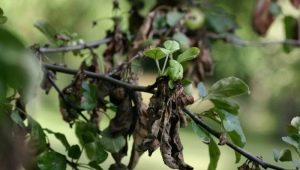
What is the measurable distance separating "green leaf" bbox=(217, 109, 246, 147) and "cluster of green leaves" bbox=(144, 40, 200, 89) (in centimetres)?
11

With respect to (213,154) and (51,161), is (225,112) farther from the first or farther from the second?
(51,161)

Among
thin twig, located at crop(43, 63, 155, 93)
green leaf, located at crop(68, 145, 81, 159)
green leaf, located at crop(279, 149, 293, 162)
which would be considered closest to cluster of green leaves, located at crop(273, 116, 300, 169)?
green leaf, located at crop(279, 149, 293, 162)

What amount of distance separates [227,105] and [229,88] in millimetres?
24

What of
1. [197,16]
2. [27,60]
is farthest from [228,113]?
[197,16]

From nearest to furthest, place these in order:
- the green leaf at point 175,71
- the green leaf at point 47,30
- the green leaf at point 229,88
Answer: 1. the green leaf at point 175,71
2. the green leaf at point 229,88
3. the green leaf at point 47,30

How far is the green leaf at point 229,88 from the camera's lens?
2.86 feet

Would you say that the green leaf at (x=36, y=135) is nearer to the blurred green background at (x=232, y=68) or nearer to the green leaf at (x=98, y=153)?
the green leaf at (x=98, y=153)

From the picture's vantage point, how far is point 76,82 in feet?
3.54

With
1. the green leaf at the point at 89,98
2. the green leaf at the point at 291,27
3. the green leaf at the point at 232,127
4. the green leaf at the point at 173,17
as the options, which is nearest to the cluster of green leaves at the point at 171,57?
the green leaf at the point at 232,127

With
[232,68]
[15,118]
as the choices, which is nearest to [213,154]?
[15,118]

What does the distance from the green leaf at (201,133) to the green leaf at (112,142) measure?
0.18 metres

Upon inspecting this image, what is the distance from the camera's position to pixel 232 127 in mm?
888

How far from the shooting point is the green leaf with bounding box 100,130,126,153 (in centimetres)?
99

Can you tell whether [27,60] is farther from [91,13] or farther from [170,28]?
[91,13]
